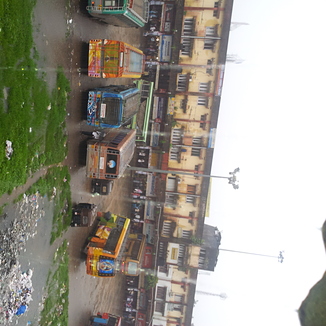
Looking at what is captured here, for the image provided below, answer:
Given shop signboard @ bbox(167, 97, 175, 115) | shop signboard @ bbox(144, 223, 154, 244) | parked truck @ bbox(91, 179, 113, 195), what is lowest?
shop signboard @ bbox(144, 223, 154, 244)

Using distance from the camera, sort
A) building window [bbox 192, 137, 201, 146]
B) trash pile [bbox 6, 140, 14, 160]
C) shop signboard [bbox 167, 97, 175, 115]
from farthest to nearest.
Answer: building window [bbox 192, 137, 201, 146], shop signboard [bbox 167, 97, 175, 115], trash pile [bbox 6, 140, 14, 160]

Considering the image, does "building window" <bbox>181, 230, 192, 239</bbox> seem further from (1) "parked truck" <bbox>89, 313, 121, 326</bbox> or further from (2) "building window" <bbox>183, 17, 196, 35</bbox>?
(2) "building window" <bbox>183, 17, 196, 35</bbox>

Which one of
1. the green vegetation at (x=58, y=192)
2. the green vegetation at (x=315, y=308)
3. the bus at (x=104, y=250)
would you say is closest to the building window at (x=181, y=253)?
the bus at (x=104, y=250)

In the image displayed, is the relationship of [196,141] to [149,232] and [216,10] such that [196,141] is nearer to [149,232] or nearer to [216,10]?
[149,232]

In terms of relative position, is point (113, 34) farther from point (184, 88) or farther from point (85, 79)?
point (184, 88)

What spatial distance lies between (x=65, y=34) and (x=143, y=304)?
73.6ft

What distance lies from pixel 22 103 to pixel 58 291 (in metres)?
10.1

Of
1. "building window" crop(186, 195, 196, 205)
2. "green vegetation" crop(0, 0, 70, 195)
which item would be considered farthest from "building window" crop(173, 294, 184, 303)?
"green vegetation" crop(0, 0, 70, 195)

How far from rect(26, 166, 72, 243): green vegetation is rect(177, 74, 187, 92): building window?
481 inches

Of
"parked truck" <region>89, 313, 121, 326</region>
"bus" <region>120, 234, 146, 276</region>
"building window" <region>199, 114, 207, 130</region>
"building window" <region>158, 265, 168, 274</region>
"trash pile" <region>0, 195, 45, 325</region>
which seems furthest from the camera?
"building window" <region>158, 265, 168, 274</region>

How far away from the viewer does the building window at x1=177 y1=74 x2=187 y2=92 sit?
2175 centimetres

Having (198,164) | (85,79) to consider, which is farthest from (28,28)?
(198,164)

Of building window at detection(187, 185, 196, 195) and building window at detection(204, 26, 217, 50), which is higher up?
building window at detection(204, 26, 217, 50)

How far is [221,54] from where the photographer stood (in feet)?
67.9
